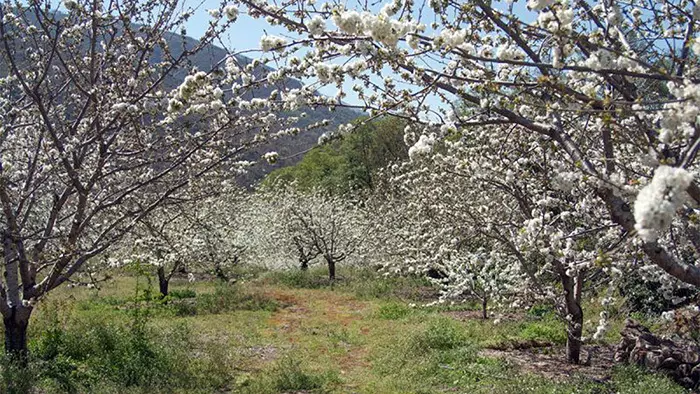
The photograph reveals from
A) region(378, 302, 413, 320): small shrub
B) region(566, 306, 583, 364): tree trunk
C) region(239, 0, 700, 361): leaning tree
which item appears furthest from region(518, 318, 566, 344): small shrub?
region(239, 0, 700, 361): leaning tree

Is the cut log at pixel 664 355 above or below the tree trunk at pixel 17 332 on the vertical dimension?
below

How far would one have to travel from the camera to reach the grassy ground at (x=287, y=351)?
7402mm

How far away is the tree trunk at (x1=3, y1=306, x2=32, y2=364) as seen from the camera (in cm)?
725

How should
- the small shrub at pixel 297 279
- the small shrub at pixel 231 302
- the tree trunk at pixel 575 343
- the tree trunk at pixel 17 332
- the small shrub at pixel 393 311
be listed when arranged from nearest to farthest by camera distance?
1. the tree trunk at pixel 17 332
2. the tree trunk at pixel 575 343
3. the small shrub at pixel 393 311
4. the small shrub at pixel 231 302
5. the small shrub at pixel 297 279

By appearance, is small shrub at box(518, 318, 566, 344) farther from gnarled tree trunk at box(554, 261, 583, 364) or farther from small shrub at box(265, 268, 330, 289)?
small shrub at box(265, 268, 330, 289)

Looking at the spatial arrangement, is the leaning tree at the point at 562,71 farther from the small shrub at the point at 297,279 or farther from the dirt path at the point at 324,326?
the small shrub at the point at 297,279

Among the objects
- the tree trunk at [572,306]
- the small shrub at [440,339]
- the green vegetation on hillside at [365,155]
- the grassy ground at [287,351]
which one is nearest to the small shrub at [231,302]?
the grassy ground at [287,351]

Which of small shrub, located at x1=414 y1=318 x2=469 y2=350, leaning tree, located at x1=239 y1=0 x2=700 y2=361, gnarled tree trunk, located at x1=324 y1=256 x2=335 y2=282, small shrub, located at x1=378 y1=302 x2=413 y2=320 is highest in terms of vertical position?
leaning tree, located at x1=239 y1=0 x2=700 y2=361

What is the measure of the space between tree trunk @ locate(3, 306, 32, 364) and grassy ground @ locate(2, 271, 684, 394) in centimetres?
26

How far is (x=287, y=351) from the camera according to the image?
401 inches

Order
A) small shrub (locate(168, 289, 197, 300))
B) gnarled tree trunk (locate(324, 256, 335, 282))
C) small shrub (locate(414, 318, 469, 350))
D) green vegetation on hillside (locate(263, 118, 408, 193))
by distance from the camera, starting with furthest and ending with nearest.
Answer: green vegetation on hillside (locate(263, 118, 408, 193))
gnarled tree trunk (locate(324, 256, 335, 282))
small shrub (locate(168, 289, 197, 300))
small shrub (locate(414, 318, 469, 350))

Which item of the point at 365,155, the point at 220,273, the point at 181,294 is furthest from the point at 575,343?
the point at 365,155

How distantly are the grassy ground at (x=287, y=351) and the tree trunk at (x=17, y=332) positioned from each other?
10.2 inches

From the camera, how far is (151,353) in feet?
28.1
